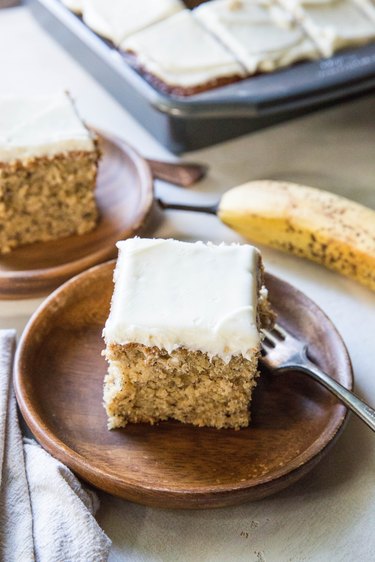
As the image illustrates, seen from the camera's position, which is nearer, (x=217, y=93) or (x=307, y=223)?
(x=307, y=223)

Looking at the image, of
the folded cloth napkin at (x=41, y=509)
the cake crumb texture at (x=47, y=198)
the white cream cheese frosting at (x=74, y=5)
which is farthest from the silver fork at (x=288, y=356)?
the white cream cheese frosting at (x=74, y=5)

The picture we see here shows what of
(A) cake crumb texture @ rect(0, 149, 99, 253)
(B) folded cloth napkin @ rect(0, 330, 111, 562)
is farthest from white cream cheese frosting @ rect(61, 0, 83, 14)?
(B) folded cloth napkin @ rect(0, 330, 111, 562)

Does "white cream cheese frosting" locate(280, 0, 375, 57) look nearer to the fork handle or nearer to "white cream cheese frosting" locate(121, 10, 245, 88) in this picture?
"white cream cheese frosting" locate(121, 10, 245, 88)

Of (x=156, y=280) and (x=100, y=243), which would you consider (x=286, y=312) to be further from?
(x=100, y=243)

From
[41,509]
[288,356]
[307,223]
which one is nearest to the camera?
[41,509]

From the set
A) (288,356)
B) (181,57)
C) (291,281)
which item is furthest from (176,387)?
(181,57)

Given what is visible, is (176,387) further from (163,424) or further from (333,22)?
(333,22)

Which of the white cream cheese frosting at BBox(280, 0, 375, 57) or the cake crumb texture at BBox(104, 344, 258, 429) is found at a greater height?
the white cream cheese frosting at BBox(280, 0, 375, 57)
